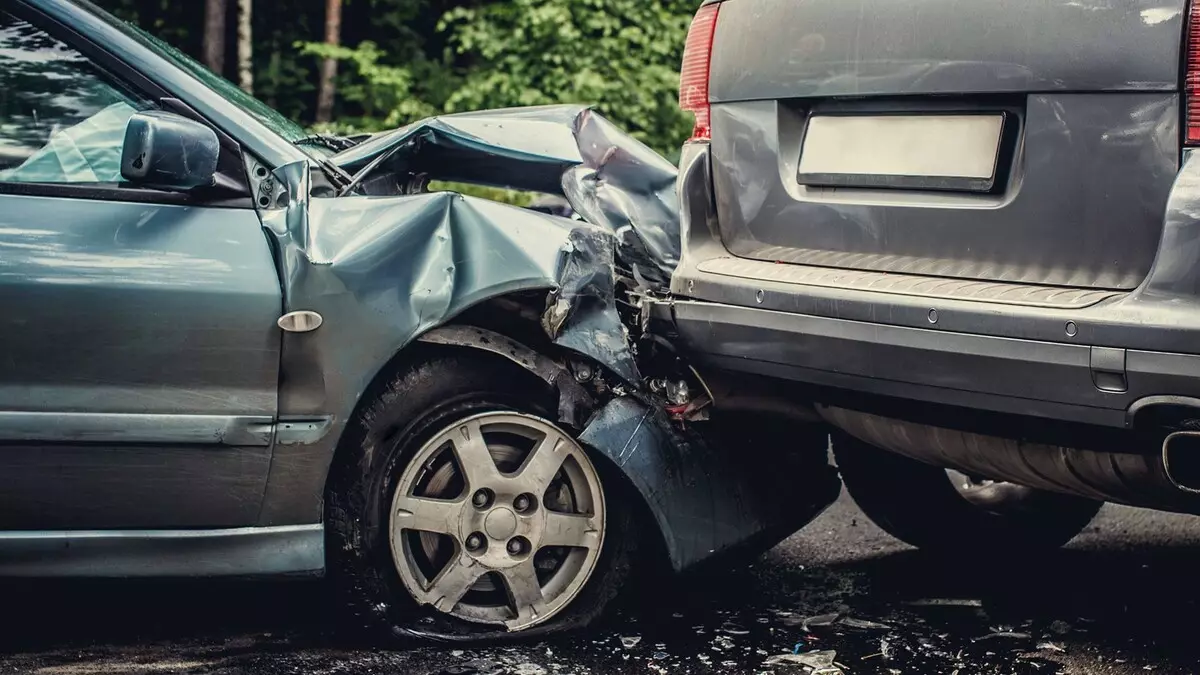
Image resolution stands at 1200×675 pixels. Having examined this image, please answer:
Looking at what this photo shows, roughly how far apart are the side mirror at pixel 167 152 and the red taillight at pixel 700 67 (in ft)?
3.97

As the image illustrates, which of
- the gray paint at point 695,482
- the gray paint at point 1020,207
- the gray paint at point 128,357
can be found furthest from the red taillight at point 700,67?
the gray paint at point 128,357

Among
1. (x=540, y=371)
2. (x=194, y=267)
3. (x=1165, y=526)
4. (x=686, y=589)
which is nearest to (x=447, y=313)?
(x=540, y=371)

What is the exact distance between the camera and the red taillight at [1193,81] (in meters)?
2.61

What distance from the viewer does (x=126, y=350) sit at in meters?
3.18

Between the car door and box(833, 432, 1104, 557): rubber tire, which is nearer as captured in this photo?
the car door

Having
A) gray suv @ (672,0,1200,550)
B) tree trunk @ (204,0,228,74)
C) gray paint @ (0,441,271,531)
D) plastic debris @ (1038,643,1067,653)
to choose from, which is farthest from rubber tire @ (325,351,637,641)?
tree trunk @ (204,0,228,74)

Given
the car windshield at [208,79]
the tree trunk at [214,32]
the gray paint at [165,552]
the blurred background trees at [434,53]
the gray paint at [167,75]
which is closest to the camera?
the gray paint at [165,552]

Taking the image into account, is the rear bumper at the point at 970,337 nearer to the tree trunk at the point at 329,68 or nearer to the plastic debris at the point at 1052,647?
the plastic debris at the point at 1052,647

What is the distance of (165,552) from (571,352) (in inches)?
41.7

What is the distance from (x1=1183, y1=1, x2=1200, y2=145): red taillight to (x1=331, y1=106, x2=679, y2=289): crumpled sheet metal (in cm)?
149

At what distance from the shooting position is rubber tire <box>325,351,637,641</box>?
3.35m

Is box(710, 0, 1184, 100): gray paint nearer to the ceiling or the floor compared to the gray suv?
nearer to the ceiling

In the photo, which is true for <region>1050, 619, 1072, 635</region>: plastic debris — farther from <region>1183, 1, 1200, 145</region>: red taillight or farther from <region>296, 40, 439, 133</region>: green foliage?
<region>296, 40, 439, 133</region>: green foliage

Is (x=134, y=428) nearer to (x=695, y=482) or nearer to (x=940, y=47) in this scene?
(x=695, y=482)
